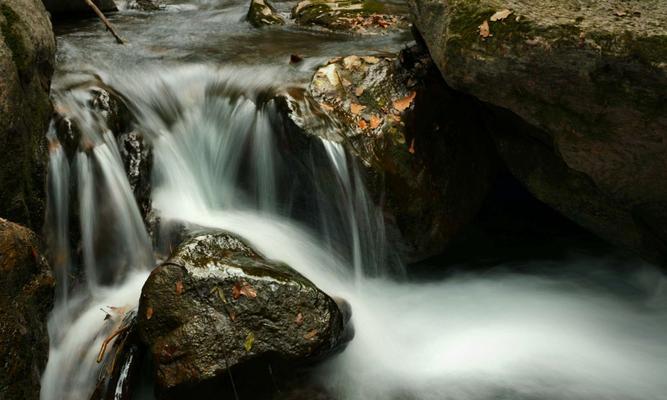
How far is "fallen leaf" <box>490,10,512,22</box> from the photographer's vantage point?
3.98 metres

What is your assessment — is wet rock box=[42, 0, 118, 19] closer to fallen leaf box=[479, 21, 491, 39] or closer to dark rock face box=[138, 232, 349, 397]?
dark rock face box=[138, 232, 349, 397]

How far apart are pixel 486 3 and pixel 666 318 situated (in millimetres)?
3149

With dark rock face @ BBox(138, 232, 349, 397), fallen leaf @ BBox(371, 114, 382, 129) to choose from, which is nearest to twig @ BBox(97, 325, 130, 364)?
dark rock face @ BBox(138, 232, 349, 397)

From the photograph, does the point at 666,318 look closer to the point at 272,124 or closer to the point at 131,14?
the point at 272,124

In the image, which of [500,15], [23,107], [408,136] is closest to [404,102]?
[408,136]

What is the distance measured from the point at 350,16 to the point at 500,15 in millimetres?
4494

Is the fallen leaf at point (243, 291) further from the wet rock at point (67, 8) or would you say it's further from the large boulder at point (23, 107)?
the wet rock at point (67, 8)

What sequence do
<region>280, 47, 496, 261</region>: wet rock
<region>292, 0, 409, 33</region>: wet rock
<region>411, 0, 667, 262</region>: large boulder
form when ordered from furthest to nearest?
<region>292, 0, 409, 33</region>: wet rock → <region>280, 47, 496, 261</region>: wet rock → <region>411, 0, 667, 262</region>: large boulder

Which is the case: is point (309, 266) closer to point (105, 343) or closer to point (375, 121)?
point (375, 121)

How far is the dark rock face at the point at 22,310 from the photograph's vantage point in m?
2.80

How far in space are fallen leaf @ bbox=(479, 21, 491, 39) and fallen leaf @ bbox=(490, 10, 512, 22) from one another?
2.3 inches

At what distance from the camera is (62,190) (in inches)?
173

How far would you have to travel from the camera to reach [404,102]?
5152 millimetres

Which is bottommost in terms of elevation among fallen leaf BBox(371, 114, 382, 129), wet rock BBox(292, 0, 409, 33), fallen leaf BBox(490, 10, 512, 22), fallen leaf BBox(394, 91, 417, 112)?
fallen leaf BBox(371, 114, 382, 129)
